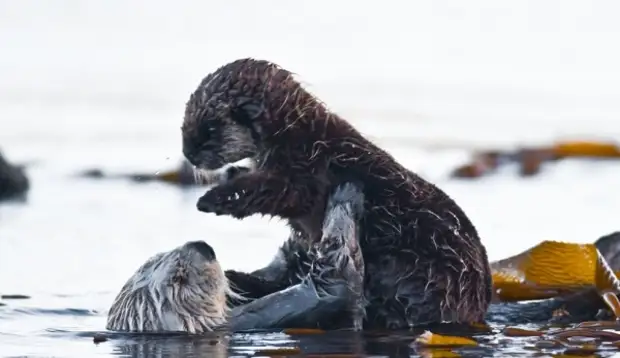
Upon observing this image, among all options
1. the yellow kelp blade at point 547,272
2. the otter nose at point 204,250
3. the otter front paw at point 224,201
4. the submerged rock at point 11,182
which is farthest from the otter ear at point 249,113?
the submerged rock at point 11,182

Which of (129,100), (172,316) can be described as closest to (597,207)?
(172,316)

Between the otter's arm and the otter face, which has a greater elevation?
the otter face

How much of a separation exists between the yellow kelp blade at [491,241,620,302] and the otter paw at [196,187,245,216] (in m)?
1.74

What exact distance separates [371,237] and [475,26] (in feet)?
57.5

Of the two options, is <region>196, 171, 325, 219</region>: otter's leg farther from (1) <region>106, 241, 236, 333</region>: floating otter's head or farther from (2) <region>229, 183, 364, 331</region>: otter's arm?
(1) <region>106, 241, 236, 333</region>: floating otter's head

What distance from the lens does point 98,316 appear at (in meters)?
7.37

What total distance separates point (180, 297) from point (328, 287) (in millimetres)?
627

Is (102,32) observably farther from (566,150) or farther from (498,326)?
(498,326)

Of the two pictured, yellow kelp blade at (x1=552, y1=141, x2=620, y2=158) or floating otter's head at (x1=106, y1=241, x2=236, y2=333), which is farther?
yellow kelp blade at (x1=552, y1=141, x2=620, y2=158)

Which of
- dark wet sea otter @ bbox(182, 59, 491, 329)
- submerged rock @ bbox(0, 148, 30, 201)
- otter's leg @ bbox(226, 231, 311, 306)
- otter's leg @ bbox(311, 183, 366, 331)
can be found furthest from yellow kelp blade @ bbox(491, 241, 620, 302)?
submerged rock @ bbox(0, 148, 30, 201)

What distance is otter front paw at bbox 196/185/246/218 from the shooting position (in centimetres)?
640

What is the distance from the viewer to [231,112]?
6637mm

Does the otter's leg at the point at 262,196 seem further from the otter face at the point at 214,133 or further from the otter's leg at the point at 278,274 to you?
the otter's leg at the point at 278,274

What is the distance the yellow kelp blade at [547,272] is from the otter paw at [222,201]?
174 cm
